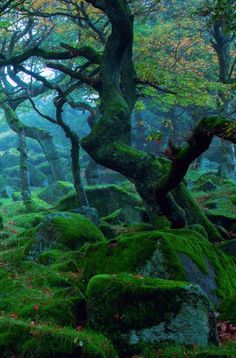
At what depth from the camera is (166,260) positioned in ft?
24.3

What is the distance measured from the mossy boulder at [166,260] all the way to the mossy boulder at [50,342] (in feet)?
6.61

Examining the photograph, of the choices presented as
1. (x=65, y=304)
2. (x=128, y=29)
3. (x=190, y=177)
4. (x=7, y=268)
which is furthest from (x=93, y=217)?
Answer: (x=190, y=177)

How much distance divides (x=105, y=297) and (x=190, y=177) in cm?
2568

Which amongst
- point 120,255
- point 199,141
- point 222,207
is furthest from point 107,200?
point 199,141

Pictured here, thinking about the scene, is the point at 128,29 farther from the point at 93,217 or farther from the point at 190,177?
the point at 190,177

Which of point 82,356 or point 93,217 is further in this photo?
point 93,217

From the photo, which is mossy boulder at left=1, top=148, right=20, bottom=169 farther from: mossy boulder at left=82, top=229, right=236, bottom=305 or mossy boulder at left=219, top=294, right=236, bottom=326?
mossy boulder at left=219, top=294, right=236, bottom=326

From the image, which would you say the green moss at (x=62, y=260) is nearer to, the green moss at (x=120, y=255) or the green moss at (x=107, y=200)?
the green moss at (x=120, y=255)

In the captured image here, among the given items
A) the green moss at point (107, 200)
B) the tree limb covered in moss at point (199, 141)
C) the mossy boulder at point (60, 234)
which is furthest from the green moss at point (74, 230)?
the green moss at point (107, 200)

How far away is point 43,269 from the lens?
8.75 meters

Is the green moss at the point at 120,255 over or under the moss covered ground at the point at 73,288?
over

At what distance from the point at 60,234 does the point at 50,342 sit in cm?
559

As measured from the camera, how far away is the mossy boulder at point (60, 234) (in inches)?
427

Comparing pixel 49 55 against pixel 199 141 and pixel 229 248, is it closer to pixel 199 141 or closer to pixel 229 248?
pixel 199 141
